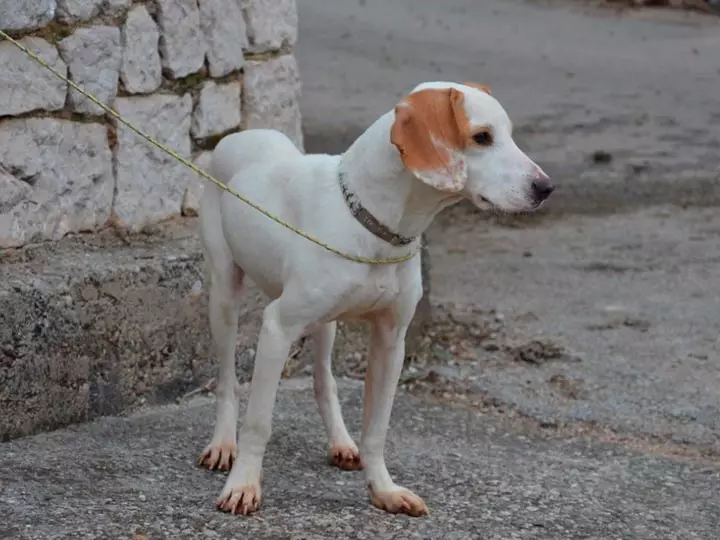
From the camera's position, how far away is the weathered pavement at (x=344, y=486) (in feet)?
12.9

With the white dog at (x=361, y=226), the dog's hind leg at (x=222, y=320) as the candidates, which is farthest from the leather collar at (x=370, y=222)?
the dog's hind leg at (x=222, y=320)

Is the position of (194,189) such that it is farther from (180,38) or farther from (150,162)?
(180,38)

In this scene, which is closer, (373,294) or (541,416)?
(373,294)

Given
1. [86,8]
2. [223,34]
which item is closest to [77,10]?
[86,8]

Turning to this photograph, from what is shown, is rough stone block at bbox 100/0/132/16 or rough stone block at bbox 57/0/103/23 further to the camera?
rough stone block at bbox 100/0/132/16

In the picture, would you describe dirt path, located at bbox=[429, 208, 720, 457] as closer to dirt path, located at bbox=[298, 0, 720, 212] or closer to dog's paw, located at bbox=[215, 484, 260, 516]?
dirt path, located at bbox=[298, 0, 720, 212]

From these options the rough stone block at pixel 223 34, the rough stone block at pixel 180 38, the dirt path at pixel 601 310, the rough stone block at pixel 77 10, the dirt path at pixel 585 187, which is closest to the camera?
the rough stone block at pixel 77 10

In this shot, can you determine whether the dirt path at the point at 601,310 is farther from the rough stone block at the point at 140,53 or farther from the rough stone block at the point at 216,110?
the rough stone block at the point at 140,53

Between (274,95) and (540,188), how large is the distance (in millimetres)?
2531

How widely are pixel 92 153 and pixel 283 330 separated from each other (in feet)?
4.95

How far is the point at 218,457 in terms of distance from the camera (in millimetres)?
4504

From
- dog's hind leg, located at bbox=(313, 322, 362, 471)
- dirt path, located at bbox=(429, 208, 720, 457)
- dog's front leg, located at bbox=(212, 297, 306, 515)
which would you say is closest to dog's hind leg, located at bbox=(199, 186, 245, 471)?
dog's hind leg, located at bbox=(313, 322, 362, 471)

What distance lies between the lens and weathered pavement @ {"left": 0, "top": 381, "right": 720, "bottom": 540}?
392 centimetres

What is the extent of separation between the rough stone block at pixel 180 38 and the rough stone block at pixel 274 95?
345mm
